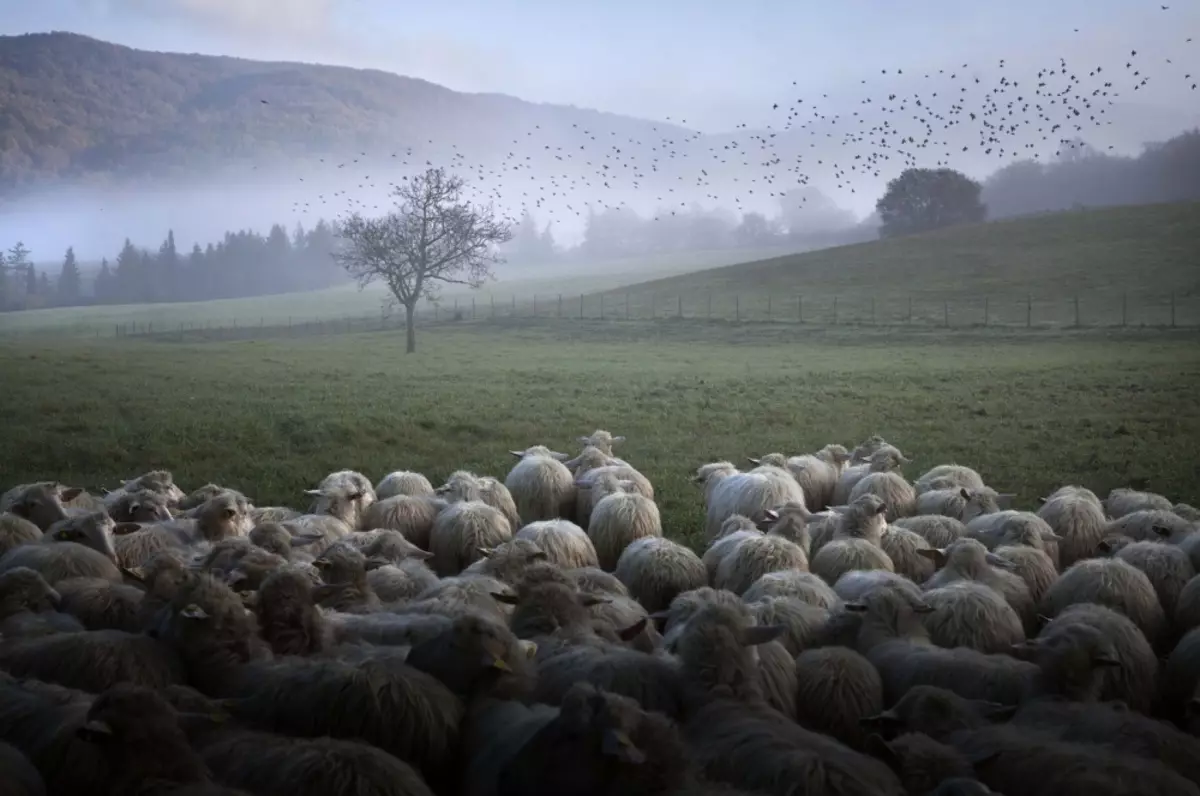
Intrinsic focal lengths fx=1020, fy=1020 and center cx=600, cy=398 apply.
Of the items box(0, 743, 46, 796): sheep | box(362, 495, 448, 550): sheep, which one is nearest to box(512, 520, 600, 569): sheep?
box(362, 495, 448, 550): sheep

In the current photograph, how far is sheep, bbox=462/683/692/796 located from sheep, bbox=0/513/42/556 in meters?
4.50

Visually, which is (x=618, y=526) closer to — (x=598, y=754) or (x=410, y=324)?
(x=598, y=754)

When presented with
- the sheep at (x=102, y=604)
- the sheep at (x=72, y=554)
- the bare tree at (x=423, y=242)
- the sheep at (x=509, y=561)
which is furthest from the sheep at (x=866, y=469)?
the bare tree at (x=423, y=242)

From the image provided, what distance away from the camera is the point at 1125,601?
5.63m

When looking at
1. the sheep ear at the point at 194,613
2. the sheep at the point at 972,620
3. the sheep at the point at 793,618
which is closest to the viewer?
the sheep ear at the point at 194,613

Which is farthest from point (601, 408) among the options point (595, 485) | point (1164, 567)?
point (1164, 567)

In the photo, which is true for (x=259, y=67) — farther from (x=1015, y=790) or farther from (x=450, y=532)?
(x=1015, y=790)

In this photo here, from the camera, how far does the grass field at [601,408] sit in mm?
10102

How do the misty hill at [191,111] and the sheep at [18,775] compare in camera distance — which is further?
the misty hill at [191,111]

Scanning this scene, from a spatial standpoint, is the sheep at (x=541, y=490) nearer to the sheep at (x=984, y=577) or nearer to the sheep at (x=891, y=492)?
the sheep at (x=891, y=492)

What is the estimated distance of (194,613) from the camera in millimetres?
4086

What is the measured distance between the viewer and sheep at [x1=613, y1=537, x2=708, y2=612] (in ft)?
20.9

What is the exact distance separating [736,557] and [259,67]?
9.92 meters

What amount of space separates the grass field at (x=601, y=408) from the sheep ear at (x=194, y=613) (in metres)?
5.26
